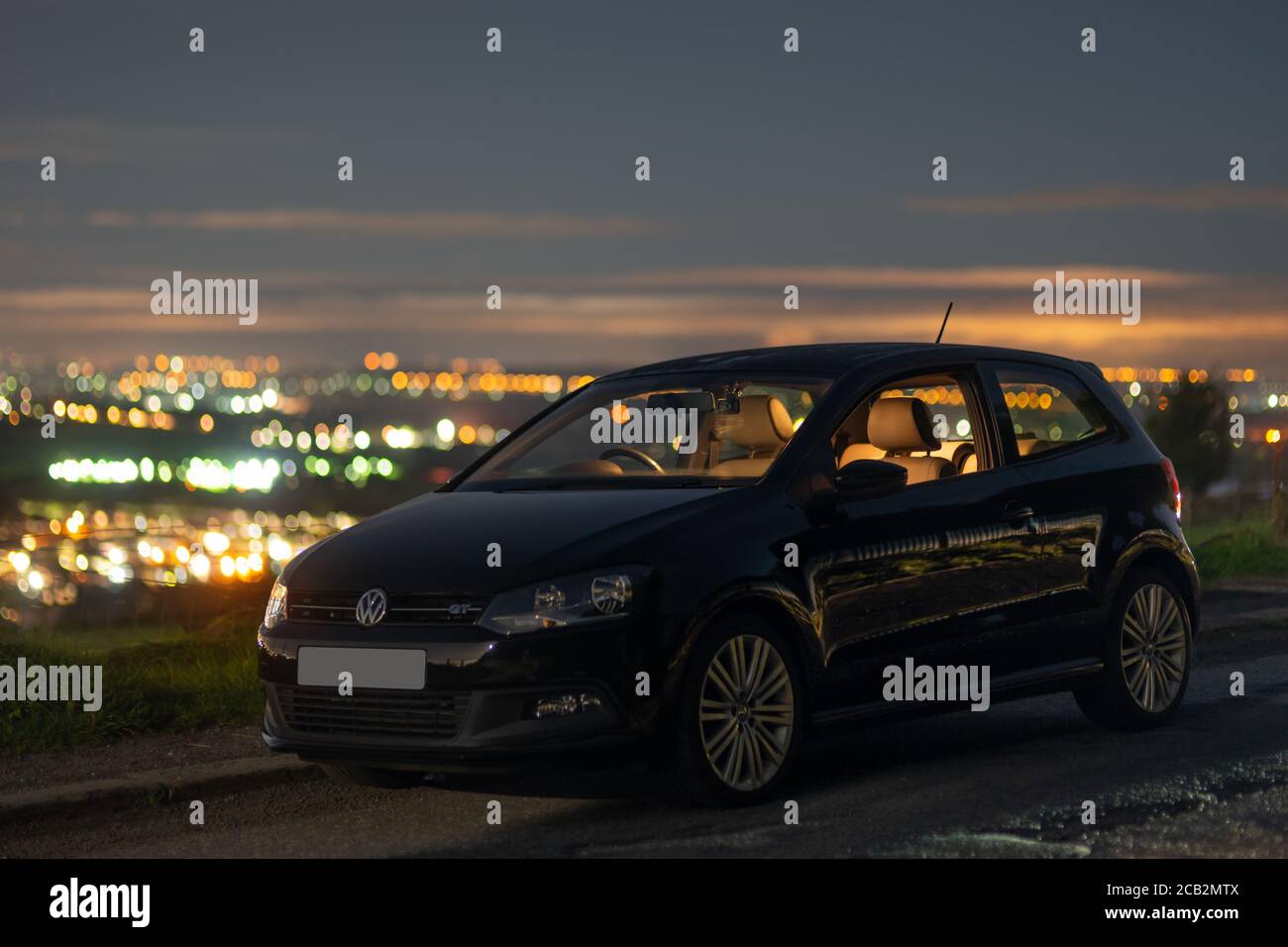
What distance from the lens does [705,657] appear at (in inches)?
270

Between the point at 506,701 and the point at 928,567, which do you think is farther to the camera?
the point at 928,567

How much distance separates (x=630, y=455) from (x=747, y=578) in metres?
1.37

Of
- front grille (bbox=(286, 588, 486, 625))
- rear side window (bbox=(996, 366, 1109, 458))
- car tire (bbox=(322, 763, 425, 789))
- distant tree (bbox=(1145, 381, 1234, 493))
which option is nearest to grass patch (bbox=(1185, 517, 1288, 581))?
rear side window (bbox=(996, 366, 1109, 458))

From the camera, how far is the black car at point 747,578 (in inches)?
262

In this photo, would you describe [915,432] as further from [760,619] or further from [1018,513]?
[760,619]

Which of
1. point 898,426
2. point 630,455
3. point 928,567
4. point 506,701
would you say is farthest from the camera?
point 898,426

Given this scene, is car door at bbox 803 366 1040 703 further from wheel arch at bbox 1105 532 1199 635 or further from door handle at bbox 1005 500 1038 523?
wheel arch at bbox 1105 532 1199 635

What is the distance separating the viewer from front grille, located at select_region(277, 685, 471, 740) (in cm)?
665

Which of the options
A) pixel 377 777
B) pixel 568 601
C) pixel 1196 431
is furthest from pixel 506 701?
pixel 1196 431

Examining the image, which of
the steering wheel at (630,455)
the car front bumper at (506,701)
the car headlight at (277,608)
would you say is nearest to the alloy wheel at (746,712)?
the car front bumper at (506,701)

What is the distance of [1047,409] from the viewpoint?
9.11m
